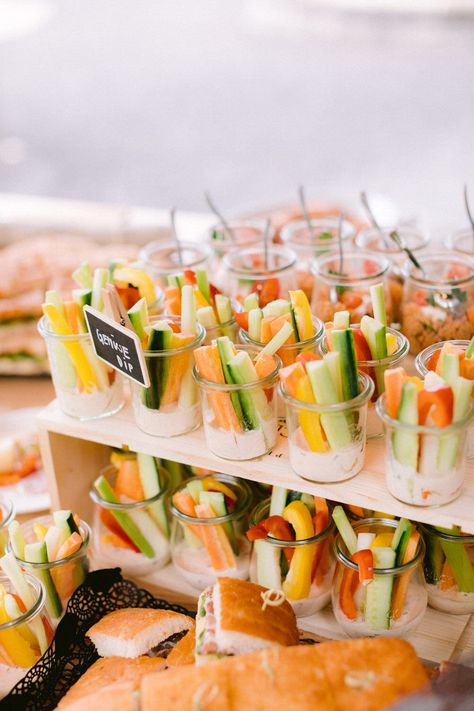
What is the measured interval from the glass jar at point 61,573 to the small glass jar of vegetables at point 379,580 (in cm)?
64

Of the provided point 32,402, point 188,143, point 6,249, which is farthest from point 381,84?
point 32,402

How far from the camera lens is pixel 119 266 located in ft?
7.75

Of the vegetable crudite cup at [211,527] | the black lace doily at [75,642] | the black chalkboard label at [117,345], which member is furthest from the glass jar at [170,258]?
the black lace doily at [75,642]

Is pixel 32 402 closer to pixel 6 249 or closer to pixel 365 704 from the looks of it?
pixel 6 249

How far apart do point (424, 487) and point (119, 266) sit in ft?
3.51

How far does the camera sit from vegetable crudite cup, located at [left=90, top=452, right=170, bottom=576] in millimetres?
2270

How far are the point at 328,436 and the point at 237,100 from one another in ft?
25.2

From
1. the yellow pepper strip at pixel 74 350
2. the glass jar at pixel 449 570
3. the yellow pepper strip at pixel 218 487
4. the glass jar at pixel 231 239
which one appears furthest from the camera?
the glass jar at pixel 231 239

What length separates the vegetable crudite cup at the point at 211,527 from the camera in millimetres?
2123

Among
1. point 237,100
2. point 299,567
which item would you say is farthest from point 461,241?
point 237,100

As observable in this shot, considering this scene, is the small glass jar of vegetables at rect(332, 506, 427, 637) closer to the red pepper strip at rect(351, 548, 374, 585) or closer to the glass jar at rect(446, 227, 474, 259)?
the red pepper strip at rect(351, 548, 374, 585)

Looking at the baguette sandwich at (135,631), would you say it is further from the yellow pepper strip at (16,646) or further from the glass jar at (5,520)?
the glass jar at (5,520)

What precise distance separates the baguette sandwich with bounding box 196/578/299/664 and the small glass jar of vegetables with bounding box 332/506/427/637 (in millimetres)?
145

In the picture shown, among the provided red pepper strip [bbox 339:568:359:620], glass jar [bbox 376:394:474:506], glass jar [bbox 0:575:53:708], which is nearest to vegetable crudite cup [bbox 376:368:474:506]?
glass jar [bbox 376:394:474:506]
